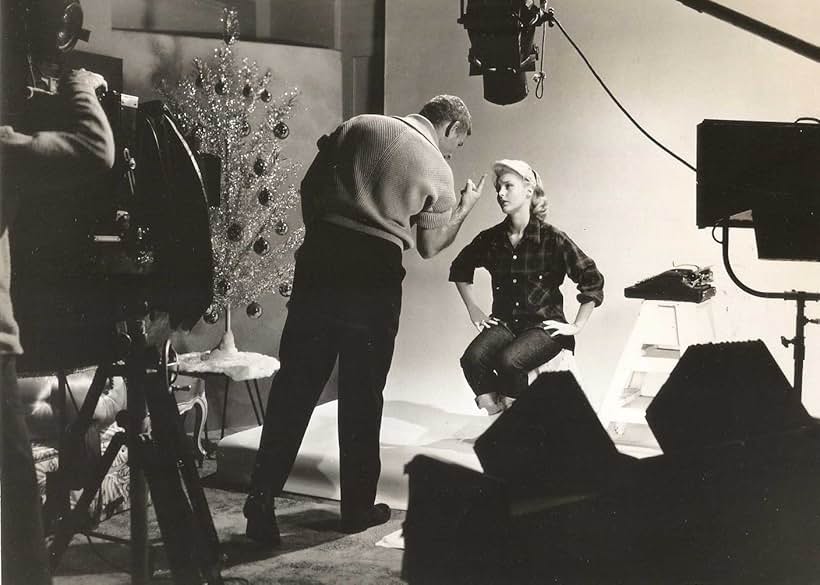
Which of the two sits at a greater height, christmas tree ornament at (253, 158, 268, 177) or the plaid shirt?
christmas tree ornament at (253, 158, 268, 177)

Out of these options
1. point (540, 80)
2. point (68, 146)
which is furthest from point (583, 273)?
point (68, 146)

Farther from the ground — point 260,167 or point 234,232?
point 260,167

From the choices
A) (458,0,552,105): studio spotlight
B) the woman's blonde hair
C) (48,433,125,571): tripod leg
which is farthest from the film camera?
the woman's blonde hair

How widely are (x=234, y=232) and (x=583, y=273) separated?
136 centimetres

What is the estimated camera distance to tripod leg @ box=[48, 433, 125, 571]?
6.13 feet

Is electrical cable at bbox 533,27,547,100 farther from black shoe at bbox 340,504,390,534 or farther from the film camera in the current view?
black shoe at bbox 340,504,390,534

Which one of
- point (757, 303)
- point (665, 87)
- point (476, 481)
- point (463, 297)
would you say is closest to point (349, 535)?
point (463, 297)

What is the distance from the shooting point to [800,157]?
1.77 meters

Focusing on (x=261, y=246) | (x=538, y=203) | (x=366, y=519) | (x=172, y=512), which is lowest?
(x=366, y=519)

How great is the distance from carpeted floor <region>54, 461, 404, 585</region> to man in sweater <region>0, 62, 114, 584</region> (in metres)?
0.13

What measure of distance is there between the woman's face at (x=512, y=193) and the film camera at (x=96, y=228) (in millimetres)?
1339

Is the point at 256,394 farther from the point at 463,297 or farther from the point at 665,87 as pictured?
the point at 665,87

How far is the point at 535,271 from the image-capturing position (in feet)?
9.73

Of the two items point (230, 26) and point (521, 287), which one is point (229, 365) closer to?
point (521, 287)
